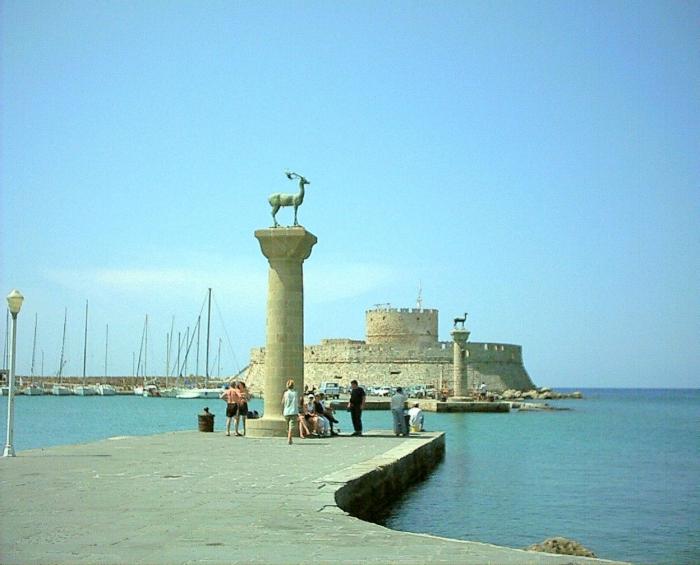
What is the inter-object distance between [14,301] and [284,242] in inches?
199

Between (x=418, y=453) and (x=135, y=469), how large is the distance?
533 cm

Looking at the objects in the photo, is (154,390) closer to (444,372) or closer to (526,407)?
(444,372)

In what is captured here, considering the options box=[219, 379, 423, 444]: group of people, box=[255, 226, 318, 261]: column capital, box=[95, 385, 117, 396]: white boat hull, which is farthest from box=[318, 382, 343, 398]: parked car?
box=[255, 226, 318, 261]: column capital

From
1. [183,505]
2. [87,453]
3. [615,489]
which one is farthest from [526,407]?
[183,505]

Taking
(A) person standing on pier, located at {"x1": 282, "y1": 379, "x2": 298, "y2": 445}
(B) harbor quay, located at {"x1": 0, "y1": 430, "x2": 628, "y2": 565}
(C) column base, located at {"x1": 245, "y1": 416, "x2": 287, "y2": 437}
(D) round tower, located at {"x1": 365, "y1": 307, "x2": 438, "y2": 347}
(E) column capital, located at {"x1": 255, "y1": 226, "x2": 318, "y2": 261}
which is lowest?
(B) harbor quay, located at {"x1": 0, "y1": 430, "x2": 628, "y2": 565}

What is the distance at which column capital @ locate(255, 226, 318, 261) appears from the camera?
1534cm

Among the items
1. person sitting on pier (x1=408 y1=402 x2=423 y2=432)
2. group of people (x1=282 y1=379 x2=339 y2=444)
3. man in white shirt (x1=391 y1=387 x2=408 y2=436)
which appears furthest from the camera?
person sitting on pier (x1=408 y1=402 x2=423 y2=432)

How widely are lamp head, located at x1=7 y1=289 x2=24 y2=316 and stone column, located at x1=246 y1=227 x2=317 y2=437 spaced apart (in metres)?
4.81

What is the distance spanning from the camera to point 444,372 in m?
58.7

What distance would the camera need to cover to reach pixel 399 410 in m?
16.4

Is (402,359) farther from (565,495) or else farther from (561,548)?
(561,548)

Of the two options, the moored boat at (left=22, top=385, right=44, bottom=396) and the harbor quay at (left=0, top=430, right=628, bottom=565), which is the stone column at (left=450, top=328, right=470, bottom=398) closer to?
the harbor quay at (left=0, top=430, right=628, bottom=565)

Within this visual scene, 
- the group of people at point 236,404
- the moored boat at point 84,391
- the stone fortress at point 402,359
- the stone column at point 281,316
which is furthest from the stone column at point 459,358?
the moored boat at point 84,391

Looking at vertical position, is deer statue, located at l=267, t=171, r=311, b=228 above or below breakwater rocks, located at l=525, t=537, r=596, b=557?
above
